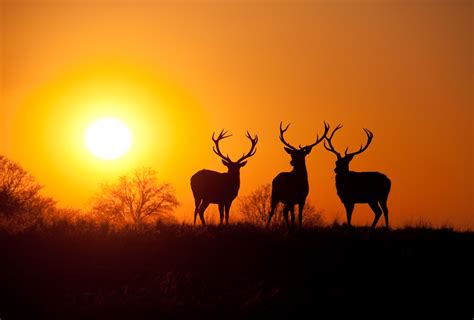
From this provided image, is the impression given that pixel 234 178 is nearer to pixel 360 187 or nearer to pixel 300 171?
pixel 300 171

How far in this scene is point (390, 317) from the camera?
45.2 feet

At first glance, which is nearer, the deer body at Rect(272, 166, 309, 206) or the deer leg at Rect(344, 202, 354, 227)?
the deer body at Rect(272, 166, 309, 206)

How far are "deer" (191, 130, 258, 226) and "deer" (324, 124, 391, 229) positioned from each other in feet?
10.0

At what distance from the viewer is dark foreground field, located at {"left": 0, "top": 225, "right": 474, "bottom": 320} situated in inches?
510

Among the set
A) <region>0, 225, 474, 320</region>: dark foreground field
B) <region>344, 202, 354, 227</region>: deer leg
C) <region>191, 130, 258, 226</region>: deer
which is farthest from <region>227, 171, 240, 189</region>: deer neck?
<region>0, 225, 474, 320</region>: dark foreground field

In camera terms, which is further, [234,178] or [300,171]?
[234,178]

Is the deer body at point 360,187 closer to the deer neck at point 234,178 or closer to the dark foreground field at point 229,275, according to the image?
the deer neck at point 234,178

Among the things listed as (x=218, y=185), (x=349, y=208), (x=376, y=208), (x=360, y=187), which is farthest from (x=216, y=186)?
(x=376, y=208)

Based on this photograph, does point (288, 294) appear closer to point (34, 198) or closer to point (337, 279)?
point (337, 279)

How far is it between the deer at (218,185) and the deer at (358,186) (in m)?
3.06

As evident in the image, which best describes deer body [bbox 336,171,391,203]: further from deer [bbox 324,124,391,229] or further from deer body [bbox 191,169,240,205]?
deer body [bbox 191,169,240,205]

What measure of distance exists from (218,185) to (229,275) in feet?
24.9

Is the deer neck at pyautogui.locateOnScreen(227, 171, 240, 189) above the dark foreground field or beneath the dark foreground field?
above

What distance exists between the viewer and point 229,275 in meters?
15.0
